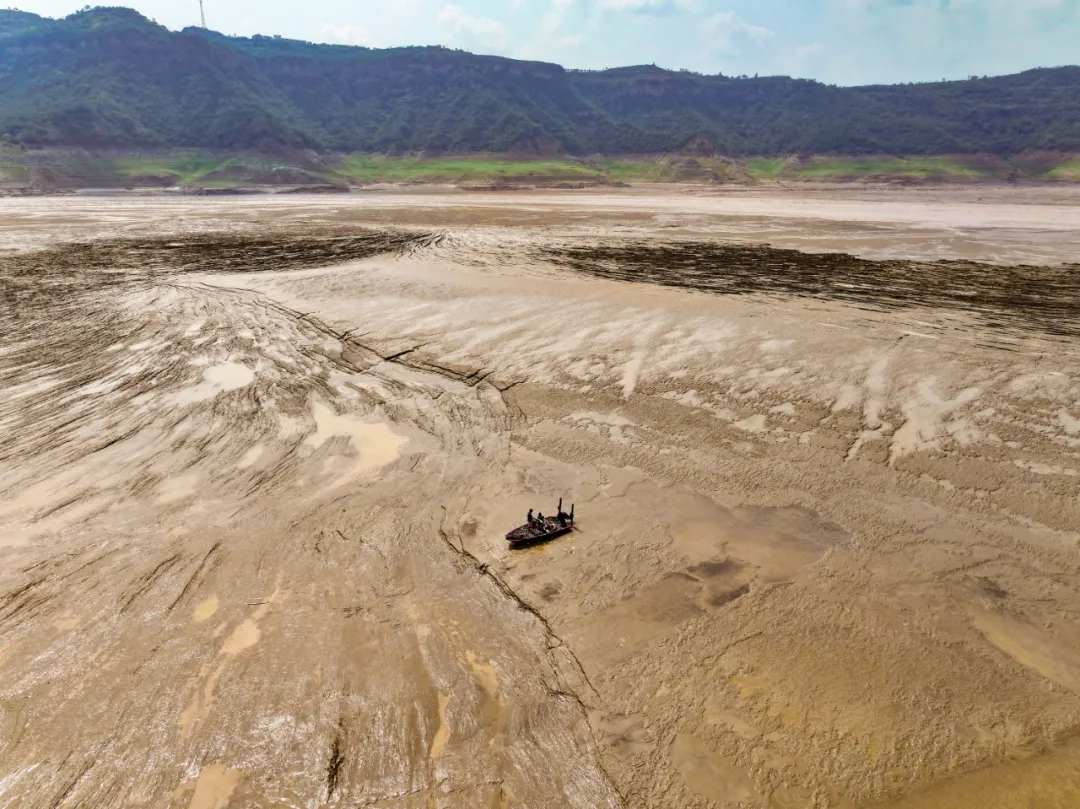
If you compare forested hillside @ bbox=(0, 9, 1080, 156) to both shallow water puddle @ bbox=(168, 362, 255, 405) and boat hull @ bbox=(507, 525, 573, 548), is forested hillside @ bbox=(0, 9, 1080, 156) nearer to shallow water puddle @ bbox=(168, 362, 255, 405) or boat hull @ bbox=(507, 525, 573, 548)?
shallow water puddle @ bbox=(168, 362, 255, 405)

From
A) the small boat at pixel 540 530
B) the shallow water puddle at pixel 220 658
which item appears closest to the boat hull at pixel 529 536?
the small boat at pixel 540 530

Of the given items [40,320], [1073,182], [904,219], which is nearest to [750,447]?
[40,320]

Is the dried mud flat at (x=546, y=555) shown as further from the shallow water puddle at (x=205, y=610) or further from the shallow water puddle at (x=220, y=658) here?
the shallow water puddle at (x=205, y=610)

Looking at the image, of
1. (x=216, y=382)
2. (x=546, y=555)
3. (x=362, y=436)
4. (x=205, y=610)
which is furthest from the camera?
(x=216, y=382)

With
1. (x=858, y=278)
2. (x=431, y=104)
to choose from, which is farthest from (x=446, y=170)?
(x=858, y=278)

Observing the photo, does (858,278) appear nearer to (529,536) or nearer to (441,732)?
(529,536)
